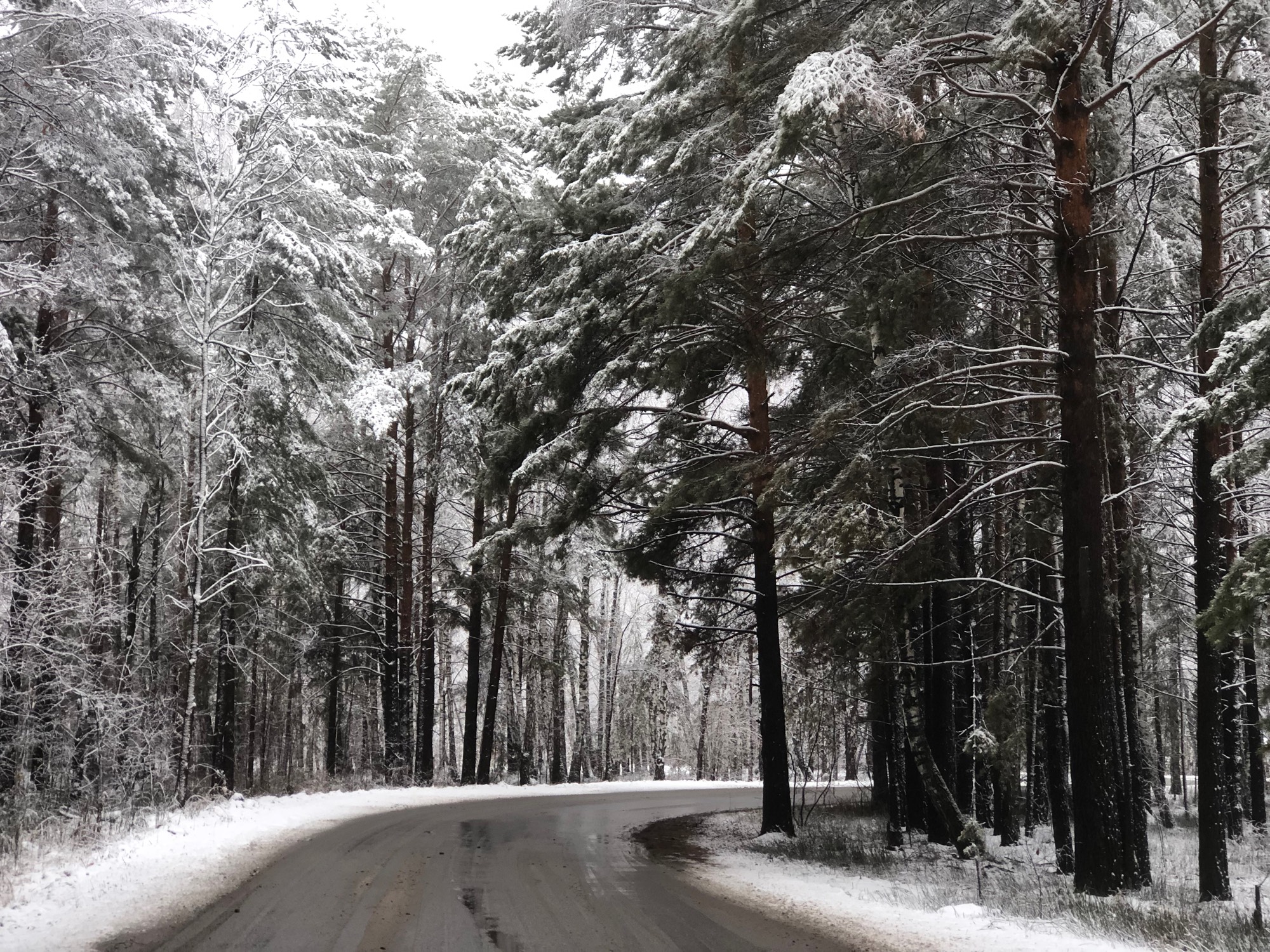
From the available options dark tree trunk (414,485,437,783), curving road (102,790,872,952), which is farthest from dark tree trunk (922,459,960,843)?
dark tree trunk (414,485,437,783)

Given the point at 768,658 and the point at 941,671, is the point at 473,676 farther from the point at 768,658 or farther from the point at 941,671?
the point at 941,671

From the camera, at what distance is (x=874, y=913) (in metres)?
7.88

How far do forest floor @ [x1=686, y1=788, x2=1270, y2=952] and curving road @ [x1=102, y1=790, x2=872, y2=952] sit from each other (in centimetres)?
72

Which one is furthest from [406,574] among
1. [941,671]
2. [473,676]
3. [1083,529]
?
[1083,529]

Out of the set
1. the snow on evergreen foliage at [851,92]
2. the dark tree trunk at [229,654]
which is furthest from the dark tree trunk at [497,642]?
the snow on evergreen foliage at [851,92]

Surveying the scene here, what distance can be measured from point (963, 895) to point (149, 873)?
7836 millimetres

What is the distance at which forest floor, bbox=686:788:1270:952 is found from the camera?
21.6 ft

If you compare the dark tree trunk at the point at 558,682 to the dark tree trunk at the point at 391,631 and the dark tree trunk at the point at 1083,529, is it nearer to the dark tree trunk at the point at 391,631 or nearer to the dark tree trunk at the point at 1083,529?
the dark tree trunk at the point at 391,631

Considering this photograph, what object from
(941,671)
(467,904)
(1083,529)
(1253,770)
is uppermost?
(1083,529)

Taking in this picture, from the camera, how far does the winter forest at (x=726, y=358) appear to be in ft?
29.1

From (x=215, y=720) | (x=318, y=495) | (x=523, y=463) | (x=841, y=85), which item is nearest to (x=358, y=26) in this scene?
(x=318, y=495)

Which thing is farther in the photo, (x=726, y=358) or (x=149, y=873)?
(x=726, y=358)

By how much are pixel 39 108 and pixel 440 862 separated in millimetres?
10964

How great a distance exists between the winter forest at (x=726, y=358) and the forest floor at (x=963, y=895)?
0.65 meters
